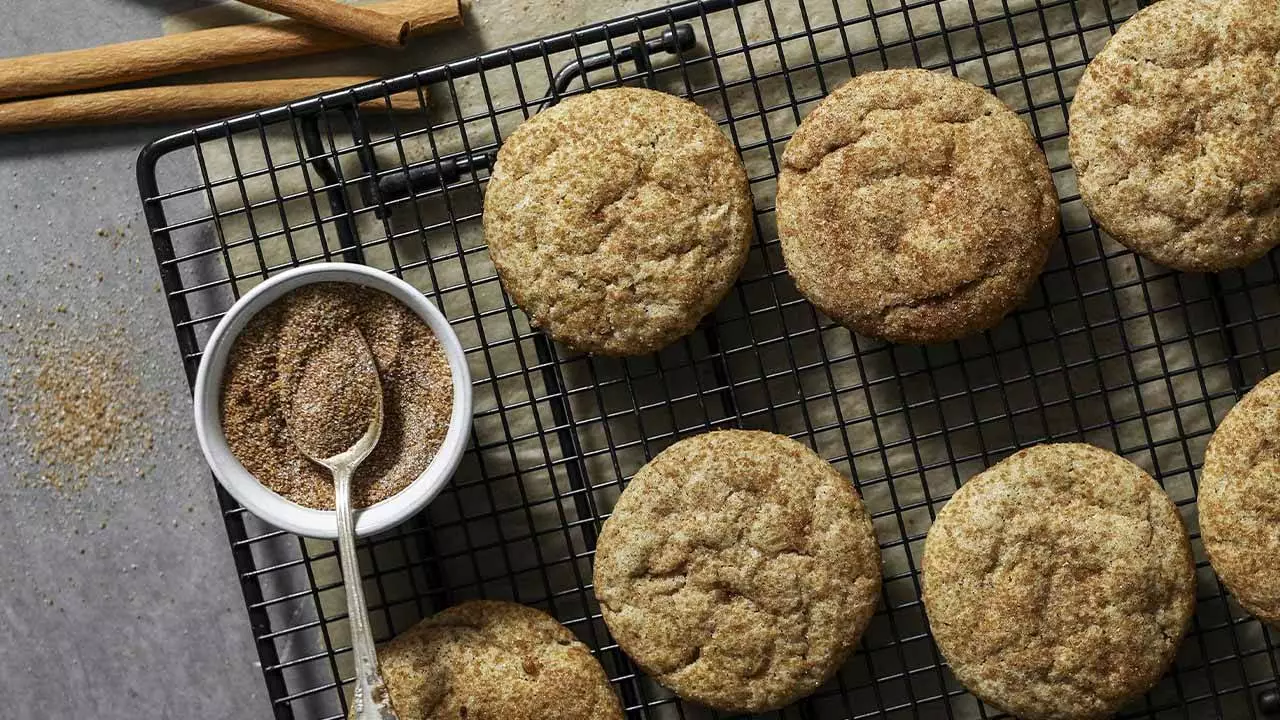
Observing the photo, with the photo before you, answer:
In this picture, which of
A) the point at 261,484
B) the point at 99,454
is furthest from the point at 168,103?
the point at 261,484

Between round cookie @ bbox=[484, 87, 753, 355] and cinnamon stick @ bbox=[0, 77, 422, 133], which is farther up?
cinnamon stick @ bbox=[0, 77, 422, 133]

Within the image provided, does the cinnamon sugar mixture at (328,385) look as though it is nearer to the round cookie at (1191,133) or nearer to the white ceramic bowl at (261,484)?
the white ceramic bowl at (261,484)

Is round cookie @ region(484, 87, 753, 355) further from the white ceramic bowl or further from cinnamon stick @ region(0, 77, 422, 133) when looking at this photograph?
cinnamon stick @ region(0, 77, 422, 133)

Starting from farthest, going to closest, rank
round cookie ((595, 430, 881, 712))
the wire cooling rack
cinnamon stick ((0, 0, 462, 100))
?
cinnamon stick ((0, 0, 462, 100)), the wire cooling rack, round cookie ((595, 430, 881, 712))

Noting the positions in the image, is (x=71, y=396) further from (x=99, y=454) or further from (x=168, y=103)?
(x=168, y=103)

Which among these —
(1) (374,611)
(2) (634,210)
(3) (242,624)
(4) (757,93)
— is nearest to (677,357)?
(2) (634,210)

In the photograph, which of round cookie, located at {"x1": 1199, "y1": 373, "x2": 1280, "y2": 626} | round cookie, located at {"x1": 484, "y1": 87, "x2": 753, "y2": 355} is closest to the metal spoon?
round cookie, located at {"x1": 484, "y1": 87, "x2": 753, "y2": 355}
